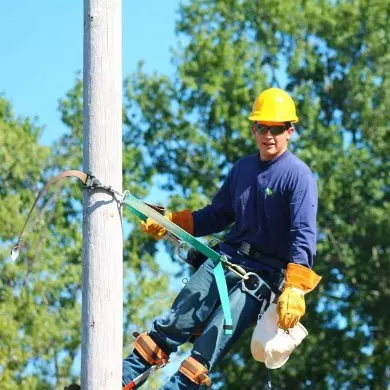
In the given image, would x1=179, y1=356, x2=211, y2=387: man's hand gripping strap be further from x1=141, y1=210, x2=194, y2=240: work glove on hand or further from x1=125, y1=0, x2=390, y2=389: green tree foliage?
x1=125, y1=0, x2=390, y2=389: green tree foliage

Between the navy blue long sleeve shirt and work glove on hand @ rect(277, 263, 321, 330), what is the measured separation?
54 millimetres

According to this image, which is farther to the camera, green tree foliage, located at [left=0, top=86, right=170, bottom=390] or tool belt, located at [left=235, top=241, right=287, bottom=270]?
green tree foliage, located at [left=0, top=86, right=170, bottom=390]

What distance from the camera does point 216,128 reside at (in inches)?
1145

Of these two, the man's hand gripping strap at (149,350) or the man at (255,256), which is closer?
the man at (255,256)

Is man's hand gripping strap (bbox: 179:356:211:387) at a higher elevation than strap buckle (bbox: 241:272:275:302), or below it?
below

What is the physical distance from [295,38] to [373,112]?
2.96 metres

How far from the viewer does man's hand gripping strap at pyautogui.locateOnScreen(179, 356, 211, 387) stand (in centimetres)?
593

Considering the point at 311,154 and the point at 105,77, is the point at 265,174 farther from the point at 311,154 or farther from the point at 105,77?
the point at 311,154

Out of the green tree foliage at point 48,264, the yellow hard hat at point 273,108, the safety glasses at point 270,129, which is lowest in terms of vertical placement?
the green tree foliage at point 48,264

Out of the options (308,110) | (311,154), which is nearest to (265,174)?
(311,154)

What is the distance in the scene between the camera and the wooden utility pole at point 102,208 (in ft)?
17.1

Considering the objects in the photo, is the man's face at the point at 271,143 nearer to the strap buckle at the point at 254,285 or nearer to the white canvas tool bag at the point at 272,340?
the strap buckle at the point at 254,285

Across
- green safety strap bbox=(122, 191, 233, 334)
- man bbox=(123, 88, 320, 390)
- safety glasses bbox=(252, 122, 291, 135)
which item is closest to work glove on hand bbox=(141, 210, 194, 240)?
man bbox=(123, 88, 320, 390)

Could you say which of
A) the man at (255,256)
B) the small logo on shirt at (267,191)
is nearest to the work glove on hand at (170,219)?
the man at (255,256)
